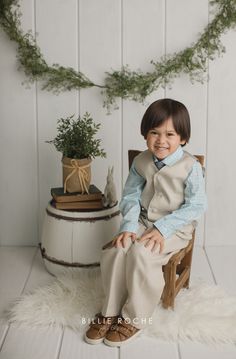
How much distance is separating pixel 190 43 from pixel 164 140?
2.45 ft

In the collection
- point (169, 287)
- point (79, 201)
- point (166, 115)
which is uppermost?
point (166, 115)

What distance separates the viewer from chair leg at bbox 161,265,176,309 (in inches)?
75.8

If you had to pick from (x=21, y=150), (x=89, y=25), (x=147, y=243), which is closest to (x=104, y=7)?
(x=89, y=25)

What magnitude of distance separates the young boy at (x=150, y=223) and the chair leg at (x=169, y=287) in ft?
0.15

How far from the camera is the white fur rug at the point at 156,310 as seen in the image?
1869mm

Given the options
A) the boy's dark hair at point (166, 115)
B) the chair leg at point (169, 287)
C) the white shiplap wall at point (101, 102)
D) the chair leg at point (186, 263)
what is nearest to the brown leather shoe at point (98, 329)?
the chair leg at point (169, 287)

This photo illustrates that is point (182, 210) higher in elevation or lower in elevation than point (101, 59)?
lower

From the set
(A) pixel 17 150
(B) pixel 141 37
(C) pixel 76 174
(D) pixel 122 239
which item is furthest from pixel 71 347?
(B) pixel 141 37

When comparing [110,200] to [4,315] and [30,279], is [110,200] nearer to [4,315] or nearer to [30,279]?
[30,279]

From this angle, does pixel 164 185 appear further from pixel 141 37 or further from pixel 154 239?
pixel 141 37

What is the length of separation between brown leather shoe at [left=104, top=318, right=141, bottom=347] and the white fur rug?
0.06m

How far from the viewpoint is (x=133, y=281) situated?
183cm

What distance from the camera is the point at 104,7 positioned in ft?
8.18

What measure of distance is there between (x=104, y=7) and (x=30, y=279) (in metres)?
1.24
